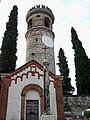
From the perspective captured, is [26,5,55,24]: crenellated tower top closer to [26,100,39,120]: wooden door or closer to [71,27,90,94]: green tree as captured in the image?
[71,27,90,94]: green tree

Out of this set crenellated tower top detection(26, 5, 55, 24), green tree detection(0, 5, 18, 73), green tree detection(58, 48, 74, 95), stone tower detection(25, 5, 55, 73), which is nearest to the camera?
green tree detection(0, 5, 18, 73)

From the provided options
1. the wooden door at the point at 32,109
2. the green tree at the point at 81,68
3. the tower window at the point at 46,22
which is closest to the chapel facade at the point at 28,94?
the wooden door at the point at 32,109

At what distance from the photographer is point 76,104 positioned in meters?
20.6

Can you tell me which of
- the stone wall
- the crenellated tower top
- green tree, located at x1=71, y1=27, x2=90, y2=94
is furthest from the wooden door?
the crenellated tower top

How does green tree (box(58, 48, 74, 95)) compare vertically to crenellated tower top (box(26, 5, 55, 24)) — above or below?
below

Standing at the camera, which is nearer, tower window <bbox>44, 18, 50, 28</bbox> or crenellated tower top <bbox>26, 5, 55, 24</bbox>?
tower window <bbox>44, 18, 50, 28</bbox>

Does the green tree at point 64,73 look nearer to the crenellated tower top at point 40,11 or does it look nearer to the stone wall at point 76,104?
the stone wall at point 76,104

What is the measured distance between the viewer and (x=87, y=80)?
24.2 metres

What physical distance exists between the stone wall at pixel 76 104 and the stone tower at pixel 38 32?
5171 mm

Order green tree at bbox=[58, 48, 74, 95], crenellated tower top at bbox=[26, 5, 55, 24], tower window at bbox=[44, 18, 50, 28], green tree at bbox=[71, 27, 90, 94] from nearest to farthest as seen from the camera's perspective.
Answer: green tree at bbox=[71, 27, 90, 94], green tree at bbox=[58, 48, 74, 95], tower window at bbox=[44, 18, 50, 28], crenellated tower top at bbox=[26, 5, 55, 24]

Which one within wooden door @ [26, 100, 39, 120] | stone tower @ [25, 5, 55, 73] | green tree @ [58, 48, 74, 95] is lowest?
wooden door @ [26, 100, 39, 120]

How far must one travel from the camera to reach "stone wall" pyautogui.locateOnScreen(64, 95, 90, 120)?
2005 cm

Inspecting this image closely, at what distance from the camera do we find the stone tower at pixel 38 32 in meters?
25.4

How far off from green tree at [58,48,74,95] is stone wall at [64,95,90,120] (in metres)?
4.53
